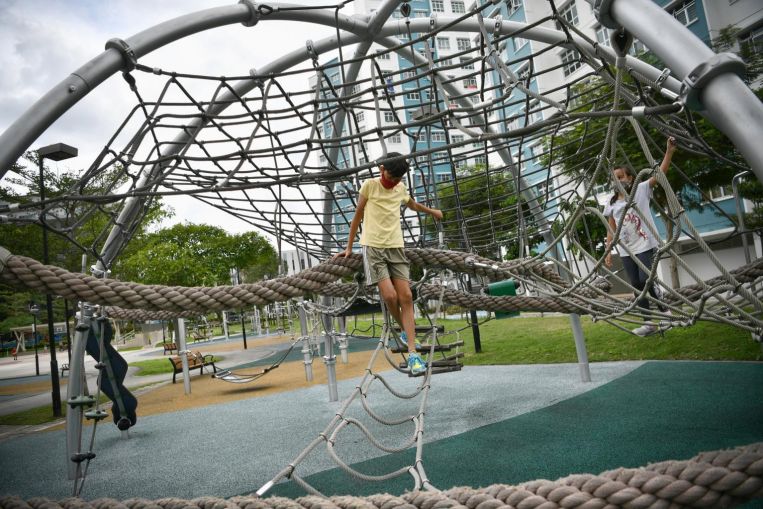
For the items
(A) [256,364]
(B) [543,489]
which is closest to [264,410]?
(B) [543,489]

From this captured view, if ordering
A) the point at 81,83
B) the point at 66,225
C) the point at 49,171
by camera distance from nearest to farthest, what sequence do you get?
the point at 81,83, the point at 66,225, the point at 49,171

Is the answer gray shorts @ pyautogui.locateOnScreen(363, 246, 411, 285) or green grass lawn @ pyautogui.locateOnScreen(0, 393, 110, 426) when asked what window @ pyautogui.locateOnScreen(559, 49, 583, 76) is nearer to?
gray shorts @ pyautogui.locateOnScreen(363, 246, 411, 285)

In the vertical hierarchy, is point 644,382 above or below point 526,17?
below

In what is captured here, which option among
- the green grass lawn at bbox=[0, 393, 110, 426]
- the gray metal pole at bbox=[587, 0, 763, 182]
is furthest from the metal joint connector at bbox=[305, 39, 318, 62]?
the green grass lawn at bbox=[0, 393, 110, 426]

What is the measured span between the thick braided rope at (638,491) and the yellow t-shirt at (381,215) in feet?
6.03

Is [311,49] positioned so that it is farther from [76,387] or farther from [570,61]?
[76,387]

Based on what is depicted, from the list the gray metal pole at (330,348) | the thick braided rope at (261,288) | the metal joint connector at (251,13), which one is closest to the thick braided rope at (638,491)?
the thick braided rope at (261,288)

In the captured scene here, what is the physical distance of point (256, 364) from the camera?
1044 centimetres

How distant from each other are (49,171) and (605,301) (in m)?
10.7

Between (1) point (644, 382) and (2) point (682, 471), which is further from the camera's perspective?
(1) point (644, 382)

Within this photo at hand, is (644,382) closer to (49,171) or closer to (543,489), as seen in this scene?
(543,489)

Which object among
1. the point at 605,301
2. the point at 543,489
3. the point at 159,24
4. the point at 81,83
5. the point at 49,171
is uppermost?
the point at 49,171

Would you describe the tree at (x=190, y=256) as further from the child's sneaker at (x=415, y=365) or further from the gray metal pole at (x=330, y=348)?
the child's sneaker at (x=415, y=365)

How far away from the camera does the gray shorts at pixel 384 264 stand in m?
2.64
